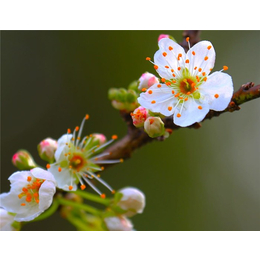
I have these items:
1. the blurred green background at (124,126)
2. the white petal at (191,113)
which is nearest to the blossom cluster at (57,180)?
the white petal at (191,113)

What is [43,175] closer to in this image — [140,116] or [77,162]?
[77,162]

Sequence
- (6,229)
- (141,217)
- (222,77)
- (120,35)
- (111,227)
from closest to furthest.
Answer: (222,77), (6,229), (111,227), (141,217), (120,35)

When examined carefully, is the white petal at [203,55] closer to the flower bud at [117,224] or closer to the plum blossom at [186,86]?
the plum blossom at [186,86]

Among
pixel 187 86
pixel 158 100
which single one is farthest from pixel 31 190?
pixel 187 86

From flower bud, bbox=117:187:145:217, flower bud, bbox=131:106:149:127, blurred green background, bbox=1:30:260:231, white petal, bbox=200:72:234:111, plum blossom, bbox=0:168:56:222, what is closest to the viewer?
white petal, bbox=200:72:234:111

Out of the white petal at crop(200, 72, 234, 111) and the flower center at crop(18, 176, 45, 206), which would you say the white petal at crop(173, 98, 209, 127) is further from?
the flower center at crop(18, 176, 45, 206)

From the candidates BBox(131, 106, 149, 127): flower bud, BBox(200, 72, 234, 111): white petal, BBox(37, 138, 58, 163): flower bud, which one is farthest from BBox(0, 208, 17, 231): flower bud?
BBox(200, 72, 234, 111): white petal

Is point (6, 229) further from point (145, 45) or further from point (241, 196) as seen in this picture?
point (241, 196)

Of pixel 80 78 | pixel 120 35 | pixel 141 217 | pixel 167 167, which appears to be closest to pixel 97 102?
pixel 80 78
